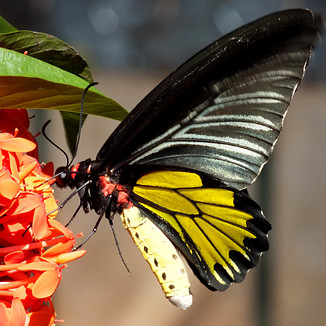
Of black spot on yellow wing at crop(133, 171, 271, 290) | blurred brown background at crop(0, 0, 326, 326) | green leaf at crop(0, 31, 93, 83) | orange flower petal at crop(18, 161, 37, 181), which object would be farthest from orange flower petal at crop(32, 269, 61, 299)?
blurred brown background at crop(0, 0, 326, 326)

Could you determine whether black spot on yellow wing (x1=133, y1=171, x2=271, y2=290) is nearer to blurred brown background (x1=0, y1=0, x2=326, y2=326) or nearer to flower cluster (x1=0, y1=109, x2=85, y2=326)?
flower cluster (x1=0, y1=109, x2=85, y2=326)

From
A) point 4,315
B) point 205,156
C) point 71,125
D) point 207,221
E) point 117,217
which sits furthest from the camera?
point 117,217

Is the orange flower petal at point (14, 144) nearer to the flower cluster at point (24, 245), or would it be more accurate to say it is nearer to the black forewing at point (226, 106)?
the flower cluster at point (24, 245)

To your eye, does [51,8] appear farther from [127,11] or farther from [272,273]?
[272,273]

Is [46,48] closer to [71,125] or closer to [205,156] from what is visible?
[71,125]

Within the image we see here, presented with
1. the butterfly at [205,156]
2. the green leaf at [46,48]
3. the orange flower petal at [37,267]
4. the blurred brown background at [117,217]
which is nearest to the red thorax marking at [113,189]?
the butterfly at [205,156]

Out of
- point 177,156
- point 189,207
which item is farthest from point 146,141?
point 189,207

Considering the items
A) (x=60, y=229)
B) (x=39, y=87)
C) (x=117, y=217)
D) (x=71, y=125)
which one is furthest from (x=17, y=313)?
(x=117, y=217)
